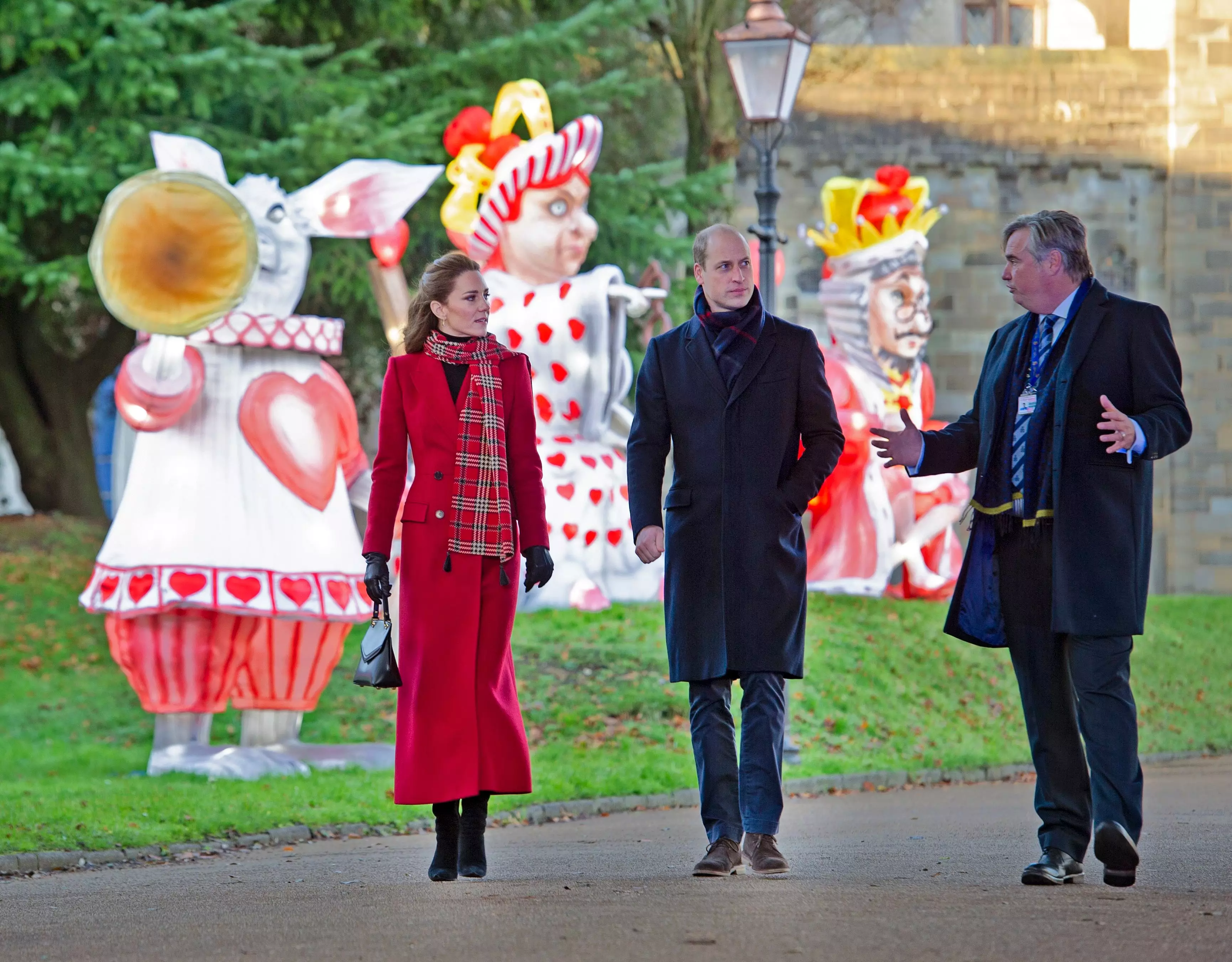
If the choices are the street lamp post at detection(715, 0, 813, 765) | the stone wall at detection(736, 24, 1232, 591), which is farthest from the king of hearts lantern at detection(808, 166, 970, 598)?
the stone wall at detection(736, 24, 1232, 591)

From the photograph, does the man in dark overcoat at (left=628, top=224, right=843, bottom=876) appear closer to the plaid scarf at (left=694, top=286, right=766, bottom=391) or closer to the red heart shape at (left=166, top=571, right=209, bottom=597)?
the plaid scarf at (left=694, top=286, right=766, bottom=391)

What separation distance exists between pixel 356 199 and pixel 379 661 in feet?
19.1

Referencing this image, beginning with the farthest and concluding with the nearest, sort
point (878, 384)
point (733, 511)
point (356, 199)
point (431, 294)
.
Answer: point (878, 384) < point (356, 199) < point (431, 294) < point (733, 511)

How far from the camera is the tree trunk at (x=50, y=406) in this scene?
61.7ft

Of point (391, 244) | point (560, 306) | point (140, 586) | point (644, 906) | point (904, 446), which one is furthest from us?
point (560, 306)

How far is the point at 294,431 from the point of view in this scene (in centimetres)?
1135

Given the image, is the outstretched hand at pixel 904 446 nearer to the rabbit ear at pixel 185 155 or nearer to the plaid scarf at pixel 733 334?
the plaid scarf at pixel 733 334

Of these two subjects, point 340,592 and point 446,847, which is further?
point 340,592

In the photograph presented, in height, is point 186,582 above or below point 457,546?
below

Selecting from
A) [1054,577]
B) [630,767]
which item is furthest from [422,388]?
[630,767]

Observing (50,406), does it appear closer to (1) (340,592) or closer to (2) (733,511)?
(1) (340,592)

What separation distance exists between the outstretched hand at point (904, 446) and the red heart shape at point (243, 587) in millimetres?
5113

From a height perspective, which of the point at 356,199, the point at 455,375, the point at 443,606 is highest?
the point at 356,199

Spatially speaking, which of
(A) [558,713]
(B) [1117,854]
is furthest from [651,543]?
(A) [558,713]
